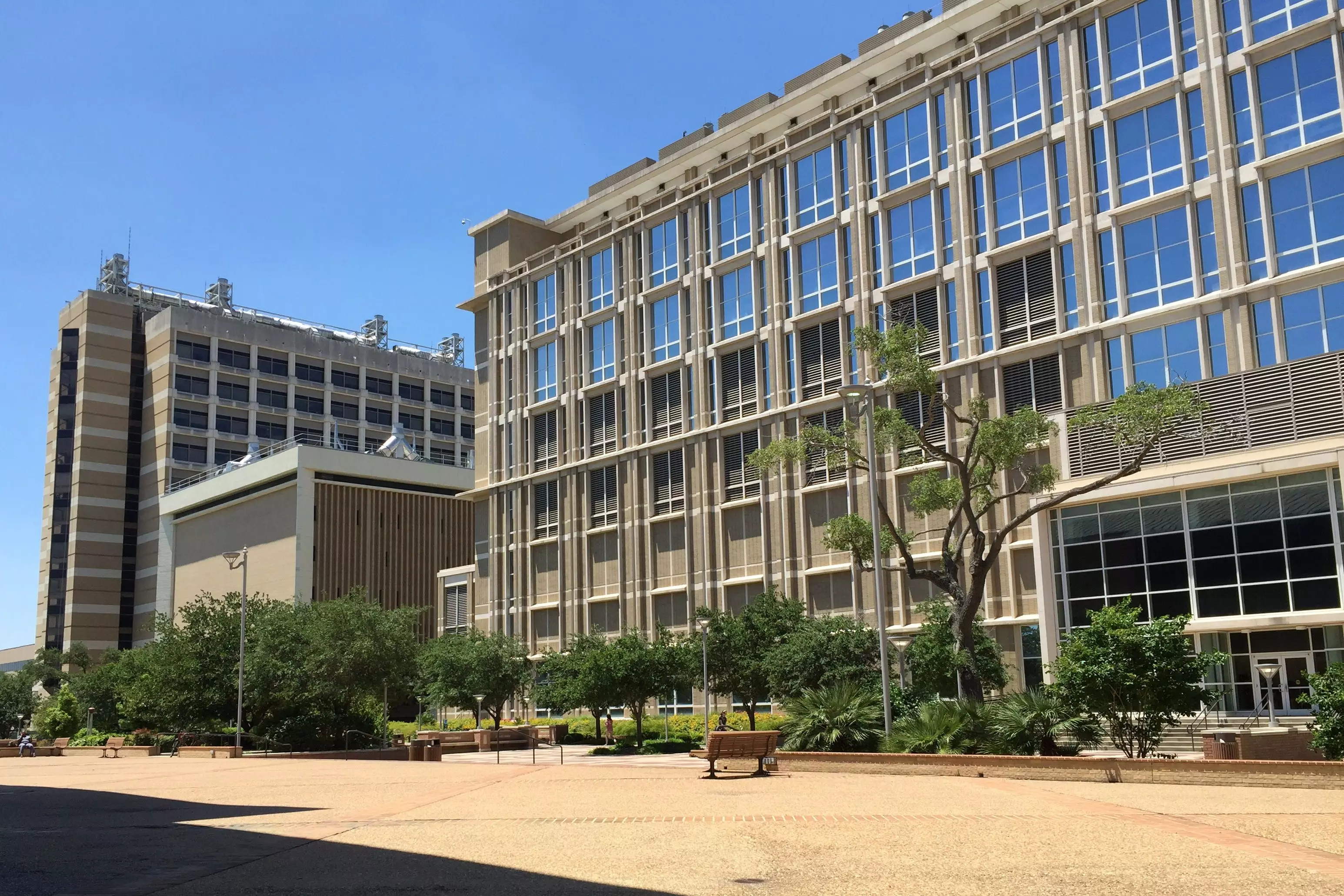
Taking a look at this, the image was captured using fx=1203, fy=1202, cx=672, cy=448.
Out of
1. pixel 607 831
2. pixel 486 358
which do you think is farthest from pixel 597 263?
pixel 607 831

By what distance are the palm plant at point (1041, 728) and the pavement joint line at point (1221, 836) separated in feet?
16.5

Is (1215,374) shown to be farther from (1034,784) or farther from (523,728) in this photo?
(523,728)

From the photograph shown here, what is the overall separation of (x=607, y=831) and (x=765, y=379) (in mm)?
43900

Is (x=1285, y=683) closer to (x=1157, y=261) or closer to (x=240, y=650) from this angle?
(x=1157, y=261)

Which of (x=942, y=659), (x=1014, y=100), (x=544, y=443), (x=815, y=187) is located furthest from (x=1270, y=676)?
(x=544, y=443)

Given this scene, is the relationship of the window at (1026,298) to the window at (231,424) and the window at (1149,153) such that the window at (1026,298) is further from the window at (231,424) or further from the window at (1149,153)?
the window at (231,424)

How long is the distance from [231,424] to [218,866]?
340ft

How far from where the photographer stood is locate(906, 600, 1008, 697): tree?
125ft

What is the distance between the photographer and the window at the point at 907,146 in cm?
4994

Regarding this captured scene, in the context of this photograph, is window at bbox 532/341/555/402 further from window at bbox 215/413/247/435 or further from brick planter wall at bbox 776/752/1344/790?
window at bbox 215/413/247/435

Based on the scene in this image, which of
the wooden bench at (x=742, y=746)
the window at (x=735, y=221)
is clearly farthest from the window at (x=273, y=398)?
the wooden bench at (x=742, y=746)

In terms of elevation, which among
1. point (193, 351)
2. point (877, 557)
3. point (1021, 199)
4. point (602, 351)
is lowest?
point (877, 557)

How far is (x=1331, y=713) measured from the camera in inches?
722

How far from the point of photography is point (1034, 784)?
727 inches
